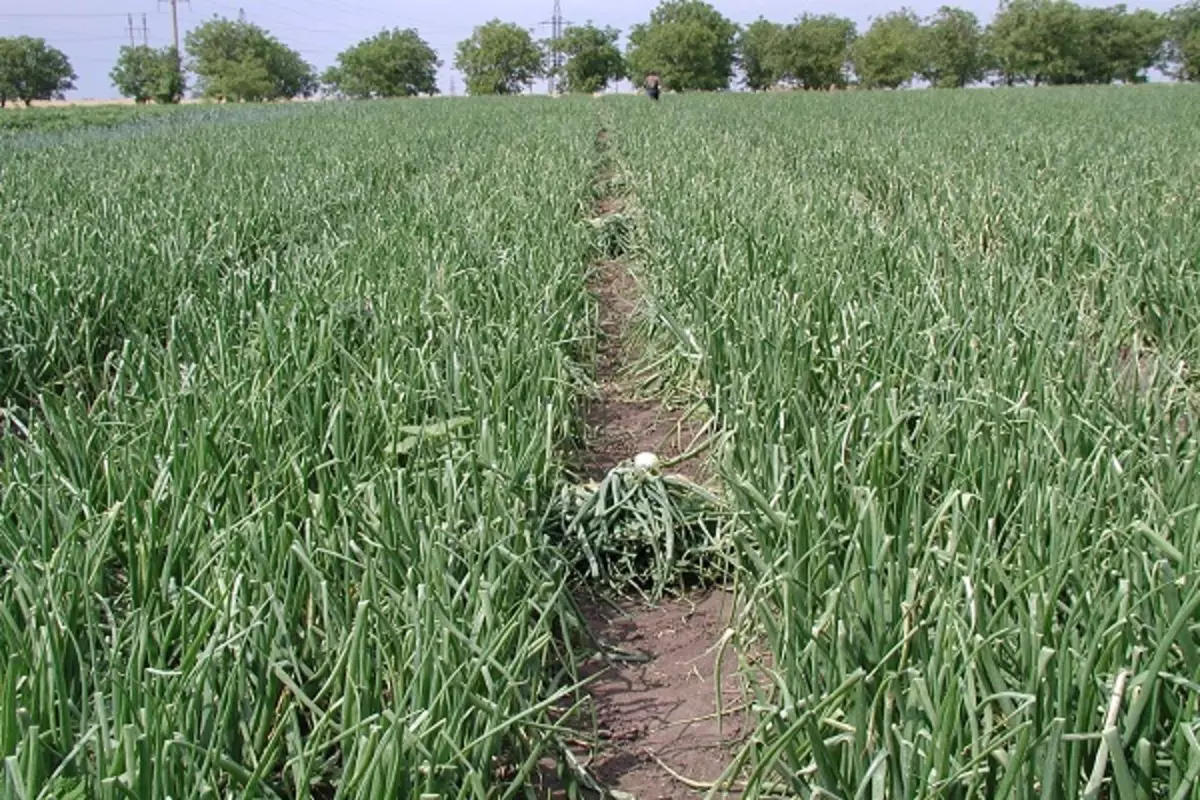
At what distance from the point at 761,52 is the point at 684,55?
247 inches

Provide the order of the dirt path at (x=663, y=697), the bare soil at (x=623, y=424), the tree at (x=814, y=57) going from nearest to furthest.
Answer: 1. the dirt path at (x=663, y=697)
2. the bare soil at (x=623, y=424)
3. the tree at (x=814, y=57)

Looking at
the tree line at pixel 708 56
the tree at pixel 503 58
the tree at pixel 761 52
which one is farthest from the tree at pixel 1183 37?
the tree at pixel 503 58

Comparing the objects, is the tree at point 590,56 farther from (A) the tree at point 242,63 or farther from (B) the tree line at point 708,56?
(A) the tree at point 242,63

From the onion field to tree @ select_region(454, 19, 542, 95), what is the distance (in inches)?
2786

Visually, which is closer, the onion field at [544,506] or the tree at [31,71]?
the onion field at [544,506]

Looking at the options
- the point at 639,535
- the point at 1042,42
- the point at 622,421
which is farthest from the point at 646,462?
the point at 1042,42

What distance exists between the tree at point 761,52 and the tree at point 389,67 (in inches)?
857

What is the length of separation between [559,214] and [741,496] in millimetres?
3522

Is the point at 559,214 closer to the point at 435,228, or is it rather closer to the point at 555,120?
the point at 435,228

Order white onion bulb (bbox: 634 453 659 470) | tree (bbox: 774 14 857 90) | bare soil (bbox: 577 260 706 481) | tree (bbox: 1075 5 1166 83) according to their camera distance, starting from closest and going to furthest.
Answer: white onion bulb (bbox: 634 453 659 470) → bare soil (bbox: 577 260 706 481) → tree (bbox: 1075 5 1166 83) → tree (bbox: 774 14 857 90)

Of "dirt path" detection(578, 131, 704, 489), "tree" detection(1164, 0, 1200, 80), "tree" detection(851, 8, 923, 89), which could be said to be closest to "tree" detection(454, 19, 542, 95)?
"tree" detection(851, 8, 923, 89)

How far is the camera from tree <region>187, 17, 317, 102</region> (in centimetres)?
6194

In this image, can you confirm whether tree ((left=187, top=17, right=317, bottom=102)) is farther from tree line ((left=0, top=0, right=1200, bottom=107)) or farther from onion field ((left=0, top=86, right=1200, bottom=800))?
onion field ((left=0, top=86, right=1200, bottom=800))

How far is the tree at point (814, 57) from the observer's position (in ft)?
216
